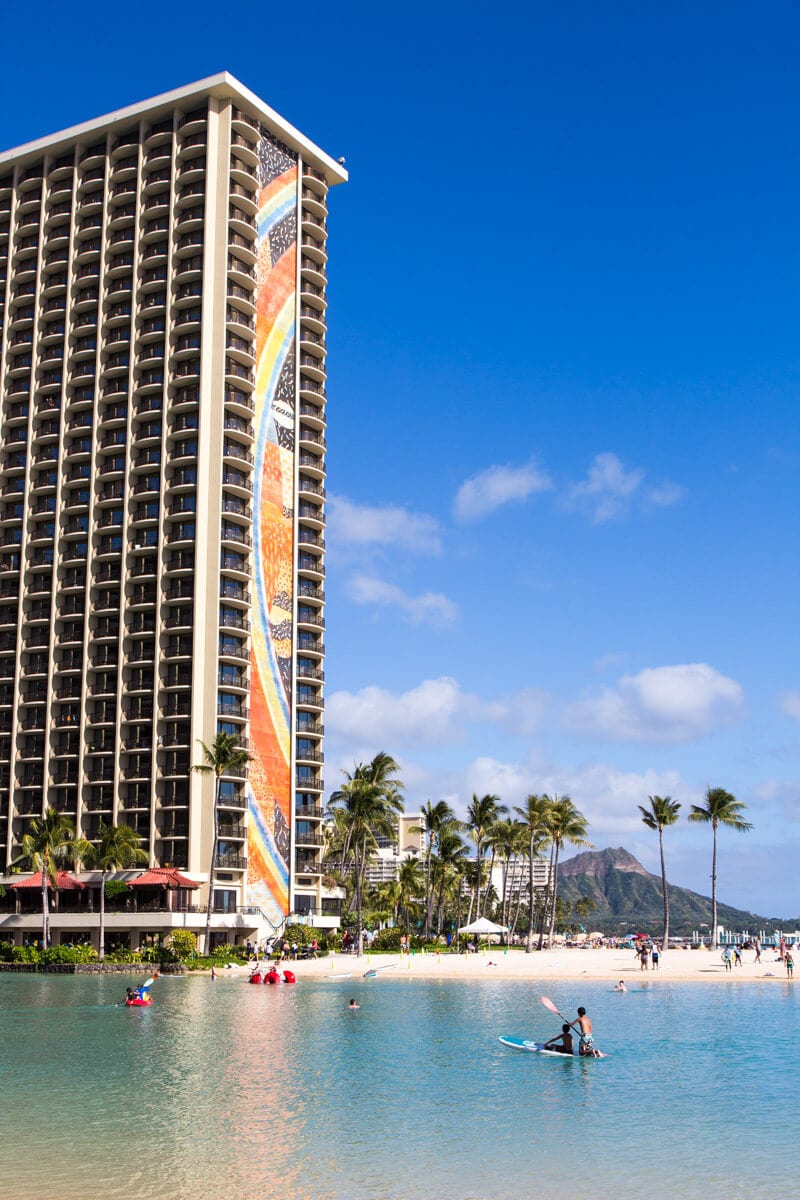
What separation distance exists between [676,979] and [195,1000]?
3226 centimetres

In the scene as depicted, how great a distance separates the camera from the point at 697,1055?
129 feet

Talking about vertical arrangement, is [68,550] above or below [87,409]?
below

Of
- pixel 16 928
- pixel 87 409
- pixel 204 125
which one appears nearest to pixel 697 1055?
pixel 16 928

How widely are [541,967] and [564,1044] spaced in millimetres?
44846

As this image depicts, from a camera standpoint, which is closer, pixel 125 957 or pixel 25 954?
pixel 125 957

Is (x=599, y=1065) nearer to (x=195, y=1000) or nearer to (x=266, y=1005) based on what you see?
(x=266, y=1005)

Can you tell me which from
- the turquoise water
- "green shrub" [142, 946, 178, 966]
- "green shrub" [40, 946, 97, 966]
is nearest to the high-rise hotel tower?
"green shrub" [40, 946, 97, 966]

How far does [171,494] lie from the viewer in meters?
104

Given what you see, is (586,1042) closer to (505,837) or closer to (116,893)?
(116,893)

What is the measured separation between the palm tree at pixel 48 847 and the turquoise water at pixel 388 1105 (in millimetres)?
35854

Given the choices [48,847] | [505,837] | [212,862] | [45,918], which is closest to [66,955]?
[45,918]

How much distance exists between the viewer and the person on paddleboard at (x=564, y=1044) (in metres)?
38.8

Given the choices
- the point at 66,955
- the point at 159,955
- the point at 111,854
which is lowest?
the point at 66,955

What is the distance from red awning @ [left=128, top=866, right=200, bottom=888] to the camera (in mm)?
89262
